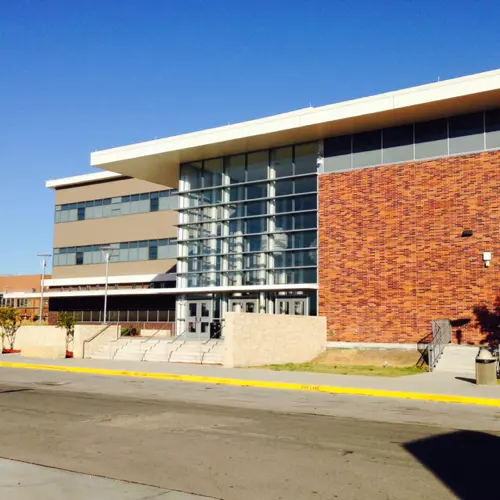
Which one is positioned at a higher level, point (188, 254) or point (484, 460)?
point (188, 254)

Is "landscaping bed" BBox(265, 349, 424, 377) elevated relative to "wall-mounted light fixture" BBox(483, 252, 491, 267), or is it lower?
lower

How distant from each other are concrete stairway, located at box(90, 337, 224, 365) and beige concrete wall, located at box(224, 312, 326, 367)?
4.90ft

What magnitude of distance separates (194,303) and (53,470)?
28556 millimetres

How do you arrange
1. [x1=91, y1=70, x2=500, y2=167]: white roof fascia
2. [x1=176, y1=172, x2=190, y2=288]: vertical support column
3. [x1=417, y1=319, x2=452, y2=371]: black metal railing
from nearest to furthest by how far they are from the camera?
[x1=417, y1=319, x2=452, y2=371]: black metal railing → [x1=91, y1=70, x2=500, y2=167]: white roof fascia → [x1=176, y1=172, x2=190, y2=288]: vertical support column

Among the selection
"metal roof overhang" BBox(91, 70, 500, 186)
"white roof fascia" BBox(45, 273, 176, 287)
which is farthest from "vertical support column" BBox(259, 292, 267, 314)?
"white roof fascia" BBox(45, 273, 176, 287)

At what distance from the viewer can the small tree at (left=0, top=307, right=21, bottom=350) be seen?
3842 cm

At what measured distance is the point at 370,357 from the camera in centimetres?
2952

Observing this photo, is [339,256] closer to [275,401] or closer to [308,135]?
[308,135]

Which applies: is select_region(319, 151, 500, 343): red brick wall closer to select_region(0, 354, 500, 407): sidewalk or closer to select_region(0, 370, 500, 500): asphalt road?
select_region(0, 354, 500, 407): sidewalk

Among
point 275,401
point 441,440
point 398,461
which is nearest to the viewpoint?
point 398,461

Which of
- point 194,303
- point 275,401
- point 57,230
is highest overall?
point 57,230

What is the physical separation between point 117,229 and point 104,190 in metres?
4.20

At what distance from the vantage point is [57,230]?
60844 millimetres

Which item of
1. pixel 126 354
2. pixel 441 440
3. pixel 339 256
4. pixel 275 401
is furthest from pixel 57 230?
pixel 441 440
